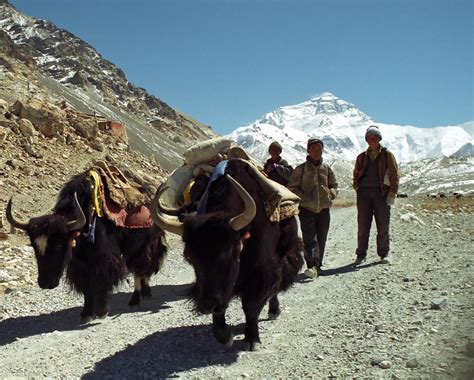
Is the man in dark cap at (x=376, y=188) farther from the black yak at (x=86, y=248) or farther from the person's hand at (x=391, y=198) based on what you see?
the black yak at (x=86, y=248)

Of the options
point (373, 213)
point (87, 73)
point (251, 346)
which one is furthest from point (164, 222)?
point (87, 73)

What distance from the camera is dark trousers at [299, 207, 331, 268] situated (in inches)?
262

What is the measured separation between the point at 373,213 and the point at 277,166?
1688 millimetres

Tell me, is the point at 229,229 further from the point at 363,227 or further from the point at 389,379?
the point at 363,227

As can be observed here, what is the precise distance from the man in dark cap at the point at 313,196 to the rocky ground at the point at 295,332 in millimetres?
430

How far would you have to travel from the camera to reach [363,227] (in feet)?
23.4

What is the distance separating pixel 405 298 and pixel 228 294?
1.93 m

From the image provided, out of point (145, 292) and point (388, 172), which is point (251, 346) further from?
point (388, 172)

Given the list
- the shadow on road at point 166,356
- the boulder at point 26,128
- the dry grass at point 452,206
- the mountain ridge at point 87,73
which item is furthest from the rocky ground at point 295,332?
the mountain ridge at point 87,73

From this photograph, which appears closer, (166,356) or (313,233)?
(166,356)

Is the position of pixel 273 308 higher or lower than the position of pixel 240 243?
lower

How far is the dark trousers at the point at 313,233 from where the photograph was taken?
21.9 ft

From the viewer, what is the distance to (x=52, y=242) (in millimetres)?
4867

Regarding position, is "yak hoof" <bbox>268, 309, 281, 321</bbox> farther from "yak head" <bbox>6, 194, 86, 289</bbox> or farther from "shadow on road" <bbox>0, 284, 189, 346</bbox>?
"yak head" <bbox>6, 194, 86, 289</bbox>
